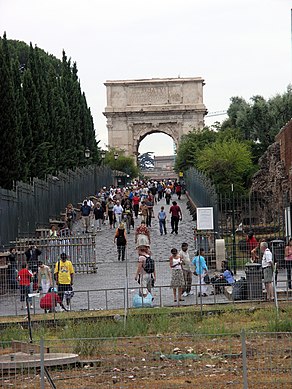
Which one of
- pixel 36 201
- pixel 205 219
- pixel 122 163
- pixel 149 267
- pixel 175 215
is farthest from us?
pixel 122 163

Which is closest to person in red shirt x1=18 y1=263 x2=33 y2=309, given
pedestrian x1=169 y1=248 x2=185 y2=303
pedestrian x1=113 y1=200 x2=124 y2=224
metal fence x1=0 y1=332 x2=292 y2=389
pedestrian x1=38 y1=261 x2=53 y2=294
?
pedestrian x1=38 y1=261 x2=53 y2=294

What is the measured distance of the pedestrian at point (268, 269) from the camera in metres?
26.6

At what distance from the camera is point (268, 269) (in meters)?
26.9

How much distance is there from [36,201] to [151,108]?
79.3 metres

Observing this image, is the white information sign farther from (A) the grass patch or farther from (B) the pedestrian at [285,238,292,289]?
(A) the grass patch

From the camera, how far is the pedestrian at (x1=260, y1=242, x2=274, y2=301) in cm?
2664

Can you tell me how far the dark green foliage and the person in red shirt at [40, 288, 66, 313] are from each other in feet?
75.3

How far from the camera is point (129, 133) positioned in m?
131

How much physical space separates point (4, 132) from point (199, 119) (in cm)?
8011

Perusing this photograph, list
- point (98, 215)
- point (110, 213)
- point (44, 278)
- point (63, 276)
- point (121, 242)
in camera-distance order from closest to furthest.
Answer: point (63, 276)
point (44, 278)
point (121, 242)
point (110, 213)
point (98, 215)

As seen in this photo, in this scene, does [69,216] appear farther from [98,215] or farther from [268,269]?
[268,269]

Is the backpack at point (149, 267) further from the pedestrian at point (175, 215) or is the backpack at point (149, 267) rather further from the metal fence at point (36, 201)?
the pedestrian at point (175, 215)

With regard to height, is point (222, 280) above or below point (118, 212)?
below

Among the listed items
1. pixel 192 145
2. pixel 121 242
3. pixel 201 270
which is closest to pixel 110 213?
pixel 121 242
